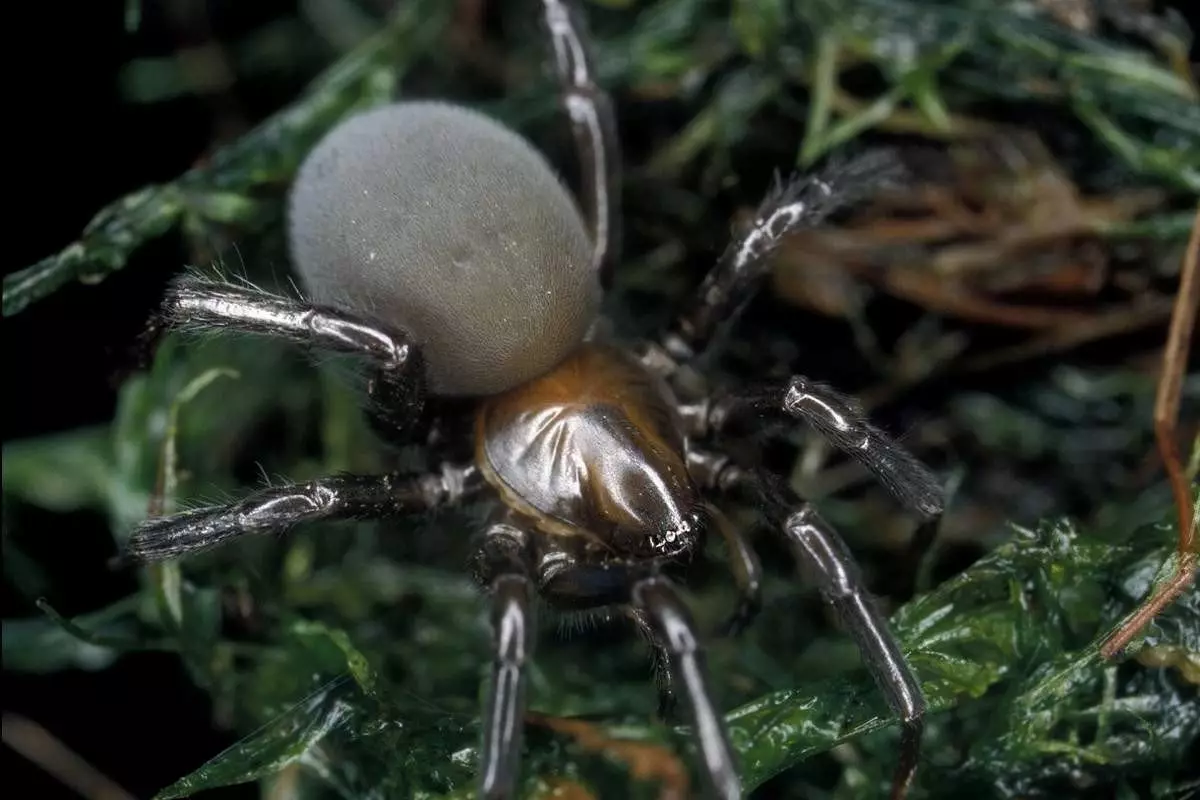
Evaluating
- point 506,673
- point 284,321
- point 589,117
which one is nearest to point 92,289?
point 284,321

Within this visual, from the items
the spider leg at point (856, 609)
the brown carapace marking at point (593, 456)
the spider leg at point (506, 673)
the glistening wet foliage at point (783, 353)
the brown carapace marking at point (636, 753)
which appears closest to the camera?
the spider leg at point (506, 673)

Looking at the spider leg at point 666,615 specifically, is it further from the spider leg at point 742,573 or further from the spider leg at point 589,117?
the spider leg at point 589,117

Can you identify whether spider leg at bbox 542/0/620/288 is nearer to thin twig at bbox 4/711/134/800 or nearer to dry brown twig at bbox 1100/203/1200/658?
dry brown twig at bbox 1100/203/1200/658

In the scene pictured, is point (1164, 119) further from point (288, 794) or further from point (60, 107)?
point (60, 107)

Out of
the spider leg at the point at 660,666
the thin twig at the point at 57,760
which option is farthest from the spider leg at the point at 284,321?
the thin twig at the point at 57,760

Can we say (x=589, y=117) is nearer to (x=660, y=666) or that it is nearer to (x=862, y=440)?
(x=862, y=440)

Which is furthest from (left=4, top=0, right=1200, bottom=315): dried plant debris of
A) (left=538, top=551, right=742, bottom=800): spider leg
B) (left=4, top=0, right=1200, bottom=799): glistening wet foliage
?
(left=538, top=551, right=742, bottom=800): spider leg
